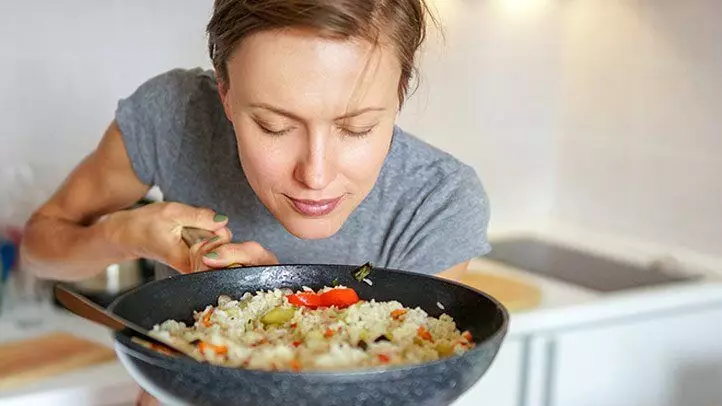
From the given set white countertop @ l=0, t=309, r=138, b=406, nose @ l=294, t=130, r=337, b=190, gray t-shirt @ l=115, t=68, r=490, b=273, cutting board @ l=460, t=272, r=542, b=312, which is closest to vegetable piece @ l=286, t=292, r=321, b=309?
nose @ l=294, t=130, r=337, b=190

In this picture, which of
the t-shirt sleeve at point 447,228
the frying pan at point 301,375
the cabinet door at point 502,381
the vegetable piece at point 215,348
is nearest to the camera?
the frying pan at point 301,375

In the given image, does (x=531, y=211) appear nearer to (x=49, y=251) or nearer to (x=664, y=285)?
(x=664, y=285)

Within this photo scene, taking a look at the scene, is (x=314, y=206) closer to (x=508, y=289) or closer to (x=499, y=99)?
(x=508, y=289)

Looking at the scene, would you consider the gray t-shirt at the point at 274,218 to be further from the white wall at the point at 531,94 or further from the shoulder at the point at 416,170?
the white wall at the point at 531,94

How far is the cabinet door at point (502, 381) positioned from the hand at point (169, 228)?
0.88 meters

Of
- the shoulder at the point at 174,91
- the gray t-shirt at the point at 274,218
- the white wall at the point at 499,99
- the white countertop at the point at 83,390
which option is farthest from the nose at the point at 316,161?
the white wall at the point at 499,99

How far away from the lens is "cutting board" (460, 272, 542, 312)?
189 cm

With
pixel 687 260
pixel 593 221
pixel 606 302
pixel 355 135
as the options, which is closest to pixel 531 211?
pixel 593 221

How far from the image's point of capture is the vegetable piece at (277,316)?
855 mm

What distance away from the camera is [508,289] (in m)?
1.97

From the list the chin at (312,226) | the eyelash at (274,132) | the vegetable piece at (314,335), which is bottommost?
the vegetable piece at (314,335)

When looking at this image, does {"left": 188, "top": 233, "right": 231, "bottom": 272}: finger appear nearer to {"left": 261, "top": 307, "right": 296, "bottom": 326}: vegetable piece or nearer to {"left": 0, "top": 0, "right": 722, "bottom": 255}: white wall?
{"left": 261, "top": 307, "right": 296, "bottom": 326}: vegetable piece

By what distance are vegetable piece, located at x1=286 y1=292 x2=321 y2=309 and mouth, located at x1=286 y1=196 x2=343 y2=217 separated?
0.09 m

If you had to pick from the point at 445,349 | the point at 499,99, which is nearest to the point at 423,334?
the point at 445,349
